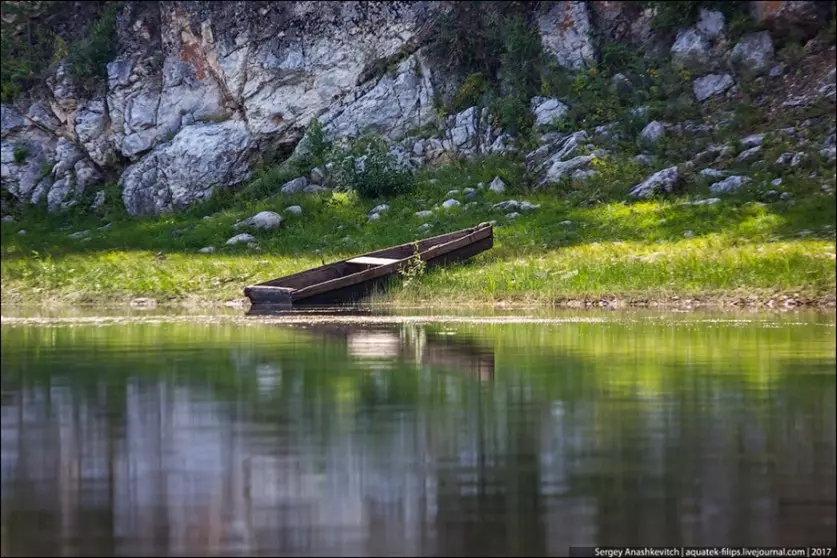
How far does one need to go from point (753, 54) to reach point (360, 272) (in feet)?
48.2

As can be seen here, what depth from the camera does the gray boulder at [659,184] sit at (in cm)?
2905

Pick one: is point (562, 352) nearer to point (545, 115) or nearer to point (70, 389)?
point (70, 389)

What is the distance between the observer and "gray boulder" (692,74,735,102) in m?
33.1

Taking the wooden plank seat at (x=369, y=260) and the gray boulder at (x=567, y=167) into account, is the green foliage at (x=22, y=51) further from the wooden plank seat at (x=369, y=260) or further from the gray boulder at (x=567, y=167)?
the wooden plank seat at (x=369, y=260)

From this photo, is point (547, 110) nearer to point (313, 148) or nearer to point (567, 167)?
point (567, 167)

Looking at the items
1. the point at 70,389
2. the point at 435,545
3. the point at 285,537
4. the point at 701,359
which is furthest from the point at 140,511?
the point at 701,359

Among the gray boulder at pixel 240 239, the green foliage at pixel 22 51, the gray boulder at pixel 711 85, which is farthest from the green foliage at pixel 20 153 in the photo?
the gray boulder at pixel 711 85

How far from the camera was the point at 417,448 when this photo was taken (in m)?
8.52

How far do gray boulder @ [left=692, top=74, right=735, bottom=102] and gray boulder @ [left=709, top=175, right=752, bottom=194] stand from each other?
5451 mm

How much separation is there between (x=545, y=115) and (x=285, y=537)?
1144 inches

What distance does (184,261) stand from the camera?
96.0 ft

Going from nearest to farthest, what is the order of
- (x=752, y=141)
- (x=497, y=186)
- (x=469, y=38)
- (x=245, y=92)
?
(x=752, y=141), (x=497, y=186), (x=469, y=38), (x=245, y=92)

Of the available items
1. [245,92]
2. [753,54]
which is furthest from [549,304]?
[245,92]

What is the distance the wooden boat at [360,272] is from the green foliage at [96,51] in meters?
18.5
